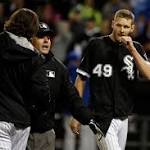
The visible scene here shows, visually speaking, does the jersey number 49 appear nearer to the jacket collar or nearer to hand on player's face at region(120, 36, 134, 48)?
hand on player's face at region(120, 36, 134, 48)

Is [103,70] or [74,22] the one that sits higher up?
[74,22]

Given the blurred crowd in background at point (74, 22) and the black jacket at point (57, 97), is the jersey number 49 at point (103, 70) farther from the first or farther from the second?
the blurred crowd in background at point (74, 22)

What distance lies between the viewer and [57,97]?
7.61 m

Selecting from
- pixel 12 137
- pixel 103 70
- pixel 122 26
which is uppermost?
pixel 122 26

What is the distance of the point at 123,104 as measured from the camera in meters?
8.01

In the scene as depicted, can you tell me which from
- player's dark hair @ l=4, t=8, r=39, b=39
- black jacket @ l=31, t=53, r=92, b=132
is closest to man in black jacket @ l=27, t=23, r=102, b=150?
black jacket @ l=31, t=53, r=92, b=132

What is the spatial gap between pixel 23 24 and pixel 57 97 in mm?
1066

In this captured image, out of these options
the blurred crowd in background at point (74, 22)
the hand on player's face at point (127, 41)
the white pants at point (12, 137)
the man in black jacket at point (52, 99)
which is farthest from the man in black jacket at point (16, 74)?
the blurred crowd in background at point (74, 22)

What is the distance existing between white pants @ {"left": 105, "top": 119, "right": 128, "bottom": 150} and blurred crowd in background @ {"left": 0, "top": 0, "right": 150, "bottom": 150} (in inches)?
132

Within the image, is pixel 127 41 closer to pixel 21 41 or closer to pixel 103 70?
pixel 103 70

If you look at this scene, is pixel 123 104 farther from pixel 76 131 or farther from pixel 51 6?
pixel 51 6

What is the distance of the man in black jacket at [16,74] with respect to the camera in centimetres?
675

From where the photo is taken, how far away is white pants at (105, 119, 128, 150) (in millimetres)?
7809

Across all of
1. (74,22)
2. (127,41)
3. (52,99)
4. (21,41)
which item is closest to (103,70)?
(127,41)
